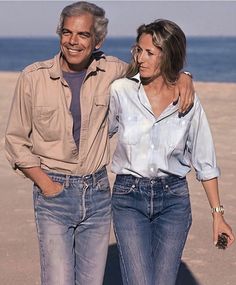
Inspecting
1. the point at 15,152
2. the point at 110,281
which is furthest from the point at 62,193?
the point at 110,281

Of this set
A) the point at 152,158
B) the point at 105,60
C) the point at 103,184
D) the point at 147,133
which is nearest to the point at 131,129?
the point at 147,133

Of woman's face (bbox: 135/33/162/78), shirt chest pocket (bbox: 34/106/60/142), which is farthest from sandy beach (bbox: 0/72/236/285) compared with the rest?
woman's face (bbox: 135/33/162/78)

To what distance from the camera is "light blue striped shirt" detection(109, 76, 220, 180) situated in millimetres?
4066

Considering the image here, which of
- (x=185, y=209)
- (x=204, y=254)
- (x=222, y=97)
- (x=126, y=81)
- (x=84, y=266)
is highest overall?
(x=126, y=81)

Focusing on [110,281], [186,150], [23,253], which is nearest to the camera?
[186,150]

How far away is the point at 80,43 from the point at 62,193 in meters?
0.78

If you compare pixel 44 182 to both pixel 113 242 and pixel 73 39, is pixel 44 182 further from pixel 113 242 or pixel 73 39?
pixel 113 242

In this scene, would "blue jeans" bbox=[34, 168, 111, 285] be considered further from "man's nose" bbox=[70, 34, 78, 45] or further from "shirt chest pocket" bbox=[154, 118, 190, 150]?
"man's nose" bbox=[70, 34, 78, 45]

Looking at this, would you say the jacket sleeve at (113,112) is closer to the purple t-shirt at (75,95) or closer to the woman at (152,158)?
the woman at (152,158)

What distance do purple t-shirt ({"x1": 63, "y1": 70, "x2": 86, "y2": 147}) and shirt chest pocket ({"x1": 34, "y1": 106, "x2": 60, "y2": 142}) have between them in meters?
0.09

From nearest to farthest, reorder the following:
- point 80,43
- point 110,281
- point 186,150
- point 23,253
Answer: point 80,43, point 186,150, point 110,281, point 23,253

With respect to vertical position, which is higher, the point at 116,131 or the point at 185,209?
the point at 116,131

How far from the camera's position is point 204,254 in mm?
6688

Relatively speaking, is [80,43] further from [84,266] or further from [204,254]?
[204,254]
